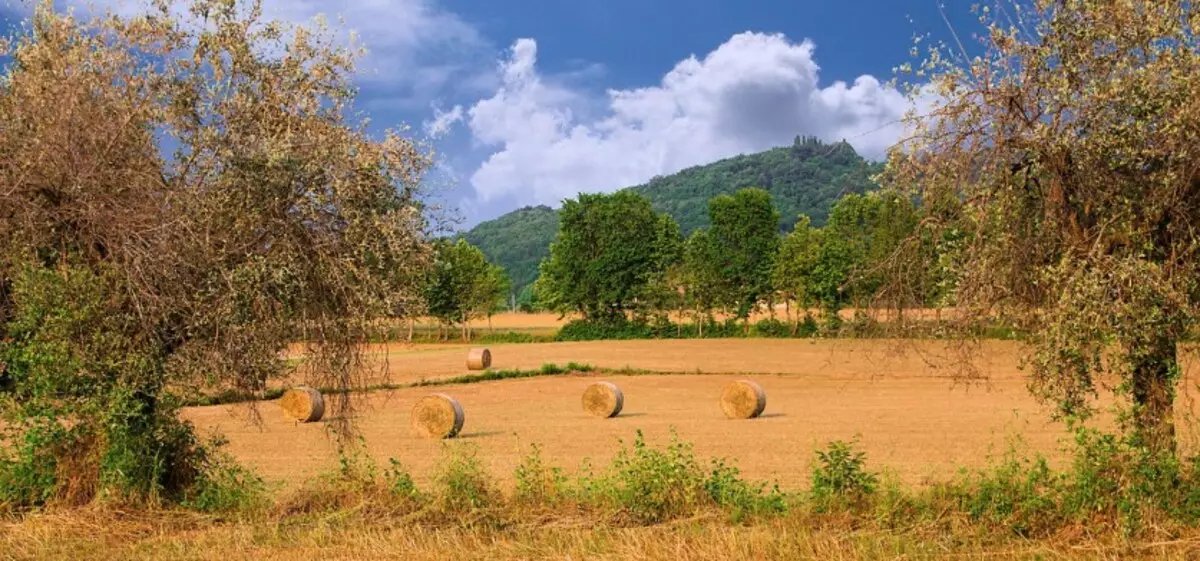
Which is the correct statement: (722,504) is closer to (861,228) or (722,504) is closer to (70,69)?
(70,69)

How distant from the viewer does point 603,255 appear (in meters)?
96.5

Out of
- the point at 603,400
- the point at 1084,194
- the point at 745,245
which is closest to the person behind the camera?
the point at 1084,194

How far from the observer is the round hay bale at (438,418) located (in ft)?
87.4

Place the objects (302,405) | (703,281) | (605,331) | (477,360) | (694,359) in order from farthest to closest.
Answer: (703,281), (605,331), (694,359), (477,360), (302,405)

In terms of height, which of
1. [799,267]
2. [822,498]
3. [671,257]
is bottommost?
[822,498]

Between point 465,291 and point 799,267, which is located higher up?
point 799,267

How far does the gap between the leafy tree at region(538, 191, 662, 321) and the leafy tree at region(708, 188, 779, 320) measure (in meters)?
6.07

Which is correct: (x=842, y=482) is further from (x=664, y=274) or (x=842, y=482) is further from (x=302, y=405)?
(x=664, y=274)

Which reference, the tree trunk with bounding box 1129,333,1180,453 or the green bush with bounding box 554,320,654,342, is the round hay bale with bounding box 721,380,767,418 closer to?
the tree trunk with bounding box 1129,333,1180,453

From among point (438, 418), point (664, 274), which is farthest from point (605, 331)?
point (438, 418)

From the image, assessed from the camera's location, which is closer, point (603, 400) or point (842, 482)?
point (842, 482)

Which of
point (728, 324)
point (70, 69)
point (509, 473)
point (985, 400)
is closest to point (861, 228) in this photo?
point (728, 324)

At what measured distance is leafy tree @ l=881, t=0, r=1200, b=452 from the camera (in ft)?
34.5

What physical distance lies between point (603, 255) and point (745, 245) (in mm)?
13350
